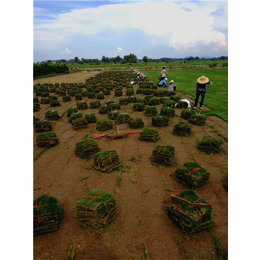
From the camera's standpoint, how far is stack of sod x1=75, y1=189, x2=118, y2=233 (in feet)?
13.2

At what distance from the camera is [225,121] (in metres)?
10.5

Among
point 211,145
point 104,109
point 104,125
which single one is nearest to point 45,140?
point 104,125

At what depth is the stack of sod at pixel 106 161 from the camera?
20.2 feet

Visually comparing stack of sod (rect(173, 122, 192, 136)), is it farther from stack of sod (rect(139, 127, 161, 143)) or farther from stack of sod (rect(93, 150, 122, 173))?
stack of sod (rect(93, 150, 122, 173))

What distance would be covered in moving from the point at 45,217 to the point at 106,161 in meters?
2.68

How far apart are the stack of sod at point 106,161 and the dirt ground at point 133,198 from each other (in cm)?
25

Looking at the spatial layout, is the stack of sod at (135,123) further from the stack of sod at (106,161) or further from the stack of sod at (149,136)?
the stack of sod at (106,161)

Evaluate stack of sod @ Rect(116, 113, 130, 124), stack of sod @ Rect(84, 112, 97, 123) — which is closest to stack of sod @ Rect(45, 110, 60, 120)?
stack of sod @ Rect(84, 112, 97, 123)

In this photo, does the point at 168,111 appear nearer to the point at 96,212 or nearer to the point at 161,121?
the point at 161,121

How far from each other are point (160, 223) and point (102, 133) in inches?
252

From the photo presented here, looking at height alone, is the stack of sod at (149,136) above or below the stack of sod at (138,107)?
below

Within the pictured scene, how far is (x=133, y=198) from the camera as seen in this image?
5.13 metres

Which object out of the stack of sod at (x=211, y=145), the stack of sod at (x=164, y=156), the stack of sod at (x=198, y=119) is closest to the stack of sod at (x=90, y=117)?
→ the stack of sod at (x=164, y=156)

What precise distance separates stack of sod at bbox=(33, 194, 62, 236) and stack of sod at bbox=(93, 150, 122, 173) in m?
2.23
